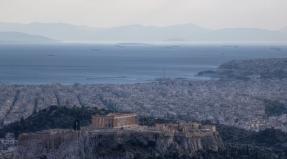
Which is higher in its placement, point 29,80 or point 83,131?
point 83,131

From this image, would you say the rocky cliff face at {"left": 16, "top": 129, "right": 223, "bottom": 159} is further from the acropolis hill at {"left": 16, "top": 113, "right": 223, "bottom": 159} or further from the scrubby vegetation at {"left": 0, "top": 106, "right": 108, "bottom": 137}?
the scrubby vegetation at {"left": 0, "top": 106, "right": 108, "bottom": 137}

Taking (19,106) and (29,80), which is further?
(29,80)

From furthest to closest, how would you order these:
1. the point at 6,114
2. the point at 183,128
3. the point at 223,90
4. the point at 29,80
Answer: the point at 29,80 < the point at 223,90 < the point at 6,114 < the point at 183,128

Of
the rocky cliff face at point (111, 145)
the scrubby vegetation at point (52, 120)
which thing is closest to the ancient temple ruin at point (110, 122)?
the rocky cliff face at point (111, 145)

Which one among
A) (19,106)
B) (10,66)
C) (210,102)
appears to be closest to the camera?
(19,106)

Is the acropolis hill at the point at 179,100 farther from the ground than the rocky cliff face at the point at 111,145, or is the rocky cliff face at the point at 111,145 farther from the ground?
the rocky cliff face at the point at 111,145

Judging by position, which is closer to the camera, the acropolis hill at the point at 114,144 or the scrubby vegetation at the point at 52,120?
the acropolis hill at the point at 114,144

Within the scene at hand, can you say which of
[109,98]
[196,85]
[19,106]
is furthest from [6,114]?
[196,85]

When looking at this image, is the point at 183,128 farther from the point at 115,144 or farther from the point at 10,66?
the point at 10,66

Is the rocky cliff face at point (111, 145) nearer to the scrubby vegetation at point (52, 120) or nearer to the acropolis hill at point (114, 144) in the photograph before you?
the acropolis hill at point (114, 144)
